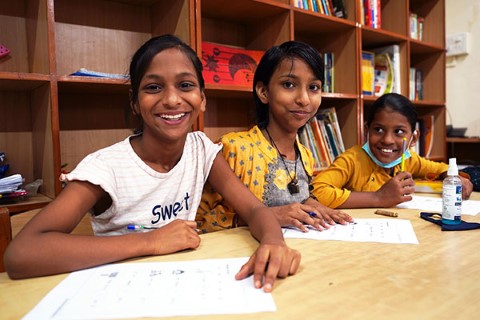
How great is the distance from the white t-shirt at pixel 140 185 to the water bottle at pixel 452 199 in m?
0.65

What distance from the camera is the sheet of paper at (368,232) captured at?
880 mm

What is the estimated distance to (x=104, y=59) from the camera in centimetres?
167

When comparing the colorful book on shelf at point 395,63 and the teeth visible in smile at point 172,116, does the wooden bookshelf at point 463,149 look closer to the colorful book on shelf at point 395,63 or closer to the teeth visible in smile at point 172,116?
the colorful book on shelf at point 395,63

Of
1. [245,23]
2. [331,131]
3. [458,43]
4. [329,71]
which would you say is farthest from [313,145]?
[458,43]

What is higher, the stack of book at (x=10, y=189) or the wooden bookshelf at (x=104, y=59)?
the wooden bookshelf at (x=104, y=59)

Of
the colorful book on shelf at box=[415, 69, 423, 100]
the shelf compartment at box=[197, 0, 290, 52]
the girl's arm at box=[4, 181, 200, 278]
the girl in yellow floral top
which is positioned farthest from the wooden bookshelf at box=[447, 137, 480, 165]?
the girl's arm at box=[4, 181, 200, 278]

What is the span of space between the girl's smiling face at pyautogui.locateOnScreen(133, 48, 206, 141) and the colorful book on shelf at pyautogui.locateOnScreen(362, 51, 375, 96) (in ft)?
4.78

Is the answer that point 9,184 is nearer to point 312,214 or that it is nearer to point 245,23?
point 312,214

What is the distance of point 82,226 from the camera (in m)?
1.18

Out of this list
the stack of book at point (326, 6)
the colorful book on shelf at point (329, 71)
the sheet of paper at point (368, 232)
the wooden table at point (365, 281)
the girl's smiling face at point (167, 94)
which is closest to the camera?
the wooden table at point (365, 281)

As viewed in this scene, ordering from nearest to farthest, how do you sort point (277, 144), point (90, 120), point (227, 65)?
1. point (277, 144)
2. point (90, 120)
3. point (227, 65)

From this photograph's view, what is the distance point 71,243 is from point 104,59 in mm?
1171

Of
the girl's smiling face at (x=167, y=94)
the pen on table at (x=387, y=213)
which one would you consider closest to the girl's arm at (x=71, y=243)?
the girl's smiling face at (x=167, y=94)

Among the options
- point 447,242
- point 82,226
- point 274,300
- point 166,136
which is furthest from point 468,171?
point 82,226
